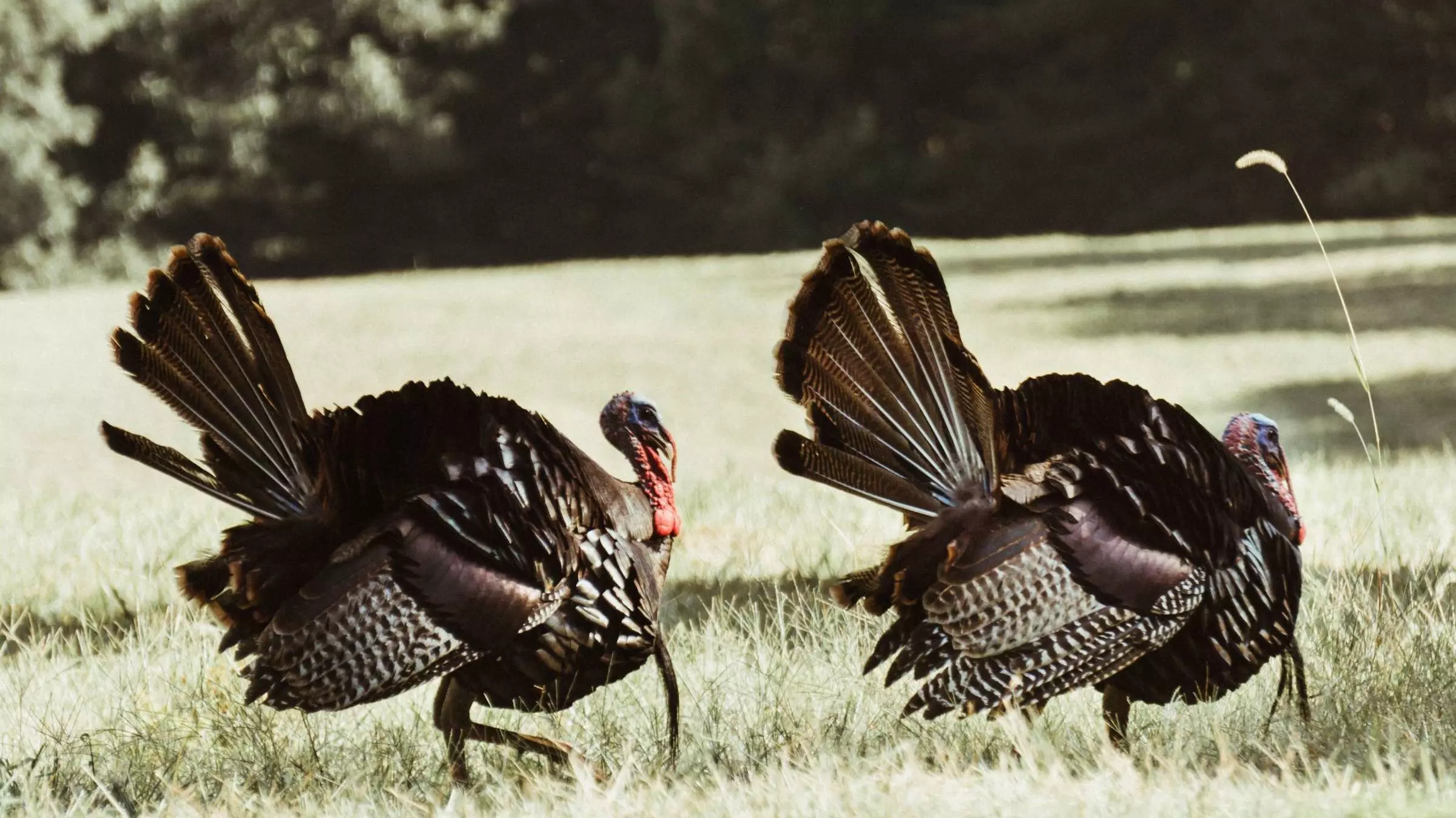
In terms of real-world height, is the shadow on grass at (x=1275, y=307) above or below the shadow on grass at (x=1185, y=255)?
below

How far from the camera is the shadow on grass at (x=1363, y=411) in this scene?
888cm

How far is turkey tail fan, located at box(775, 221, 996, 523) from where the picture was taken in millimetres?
2990

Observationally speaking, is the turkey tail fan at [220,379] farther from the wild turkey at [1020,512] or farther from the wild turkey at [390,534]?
the wild turkey at [1020,512]

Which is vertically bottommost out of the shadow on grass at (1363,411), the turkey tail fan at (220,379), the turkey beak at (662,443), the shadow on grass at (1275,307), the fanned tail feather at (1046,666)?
the fanned tail feather at (1046,666)

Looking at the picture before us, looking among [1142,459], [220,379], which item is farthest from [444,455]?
[1142,459]

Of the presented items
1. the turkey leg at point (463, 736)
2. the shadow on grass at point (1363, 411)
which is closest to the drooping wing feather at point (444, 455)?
the turkey leg at point (463, 736)

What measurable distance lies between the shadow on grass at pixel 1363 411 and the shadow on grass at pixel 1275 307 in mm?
2206

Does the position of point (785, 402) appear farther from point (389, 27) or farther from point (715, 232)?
point (389, 27)

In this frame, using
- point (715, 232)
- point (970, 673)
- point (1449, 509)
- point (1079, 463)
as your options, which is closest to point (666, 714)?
point (970, 673)

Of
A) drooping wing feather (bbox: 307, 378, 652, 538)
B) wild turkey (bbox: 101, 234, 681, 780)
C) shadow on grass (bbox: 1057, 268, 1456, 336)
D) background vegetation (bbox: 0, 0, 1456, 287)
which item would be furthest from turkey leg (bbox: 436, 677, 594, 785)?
background vegetation (bbox: 0, 0, 1456, 287)

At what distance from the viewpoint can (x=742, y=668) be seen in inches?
145

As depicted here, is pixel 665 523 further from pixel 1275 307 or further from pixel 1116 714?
pixel 1275 307

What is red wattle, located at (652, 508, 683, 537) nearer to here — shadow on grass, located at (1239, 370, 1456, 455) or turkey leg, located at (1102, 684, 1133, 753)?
turkey leg, located at (1102, 684, 1133, 753)

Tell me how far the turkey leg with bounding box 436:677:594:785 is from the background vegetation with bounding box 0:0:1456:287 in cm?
2063
